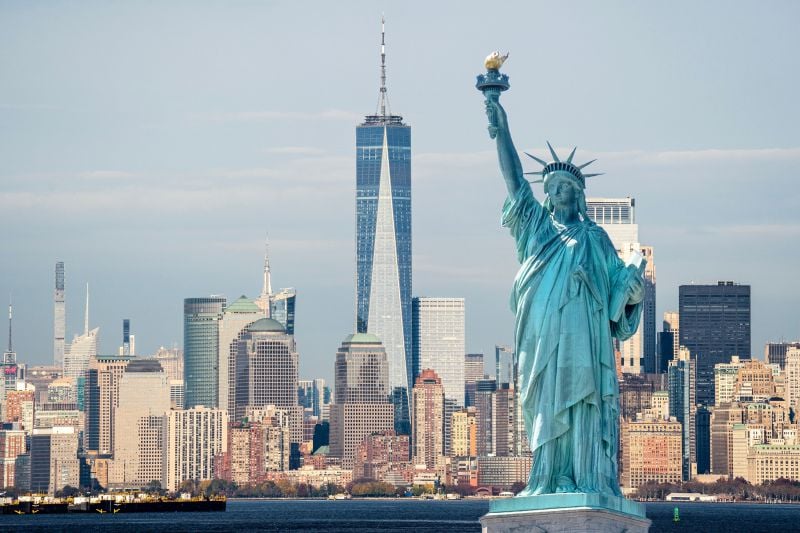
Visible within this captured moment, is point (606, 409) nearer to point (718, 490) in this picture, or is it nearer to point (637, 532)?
point (637, 532)

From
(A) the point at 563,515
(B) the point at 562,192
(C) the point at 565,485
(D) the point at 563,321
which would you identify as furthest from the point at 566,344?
(A) the point at 563,515

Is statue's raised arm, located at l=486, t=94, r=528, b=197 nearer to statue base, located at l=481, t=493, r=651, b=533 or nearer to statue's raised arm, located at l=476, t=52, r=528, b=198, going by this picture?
statue's raised arm, located at l=476, t=52, r=528, b=198

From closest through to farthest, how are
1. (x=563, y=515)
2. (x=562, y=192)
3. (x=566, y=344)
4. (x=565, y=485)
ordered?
(x=563, y=515), (x=565, y=485), (x=566, y=344), (x=562, y=192)

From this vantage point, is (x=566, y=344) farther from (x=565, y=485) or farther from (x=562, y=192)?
(x=562, y=192)

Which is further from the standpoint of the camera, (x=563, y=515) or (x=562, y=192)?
(x=562, y=192)

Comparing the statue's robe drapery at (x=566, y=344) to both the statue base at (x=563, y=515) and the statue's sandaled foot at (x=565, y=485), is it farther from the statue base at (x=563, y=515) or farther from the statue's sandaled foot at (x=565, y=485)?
the statue base at (x=563, y=515)

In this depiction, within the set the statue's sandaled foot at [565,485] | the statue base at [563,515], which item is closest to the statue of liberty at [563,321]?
the statue's sandaled foot at [565,485]

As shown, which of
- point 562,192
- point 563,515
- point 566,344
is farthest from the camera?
point 562,192
